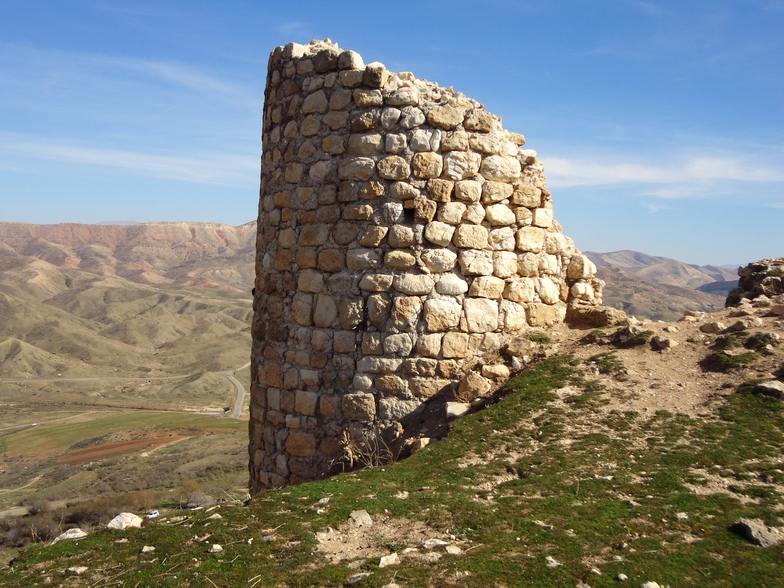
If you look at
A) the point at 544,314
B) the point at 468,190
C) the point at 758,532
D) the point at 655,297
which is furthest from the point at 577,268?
the point at 655,297

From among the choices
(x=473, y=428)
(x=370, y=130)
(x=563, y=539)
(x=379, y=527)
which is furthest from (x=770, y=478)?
(x=370, y=130)

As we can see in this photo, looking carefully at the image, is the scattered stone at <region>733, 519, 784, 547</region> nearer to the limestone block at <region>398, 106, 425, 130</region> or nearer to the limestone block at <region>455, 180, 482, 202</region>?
the limestone block at <region>455, 180, 482, 202</region>

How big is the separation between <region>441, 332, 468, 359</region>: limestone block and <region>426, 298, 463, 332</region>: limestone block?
0.11m

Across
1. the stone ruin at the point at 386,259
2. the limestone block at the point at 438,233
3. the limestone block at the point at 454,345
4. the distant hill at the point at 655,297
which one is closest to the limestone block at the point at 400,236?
the stone ruin at the point at 386,259

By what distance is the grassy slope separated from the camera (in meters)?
3.89

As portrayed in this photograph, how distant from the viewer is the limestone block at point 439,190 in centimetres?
726

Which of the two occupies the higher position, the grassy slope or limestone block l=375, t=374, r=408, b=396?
limestone block l=375, t=374, r=408, b=396

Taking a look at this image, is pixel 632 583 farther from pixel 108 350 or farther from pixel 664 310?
pixel 108 350

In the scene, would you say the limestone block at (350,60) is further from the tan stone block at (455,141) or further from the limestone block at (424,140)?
the tan stone block at (455,141)

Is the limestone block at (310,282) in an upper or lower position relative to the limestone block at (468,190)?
lower

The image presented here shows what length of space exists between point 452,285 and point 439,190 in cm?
103

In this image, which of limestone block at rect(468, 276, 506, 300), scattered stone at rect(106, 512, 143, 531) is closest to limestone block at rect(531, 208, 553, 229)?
limestone block at rect(468, 276, 506, 300)

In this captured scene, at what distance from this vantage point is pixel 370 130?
7391 mm

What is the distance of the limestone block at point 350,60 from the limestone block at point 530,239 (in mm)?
2579
